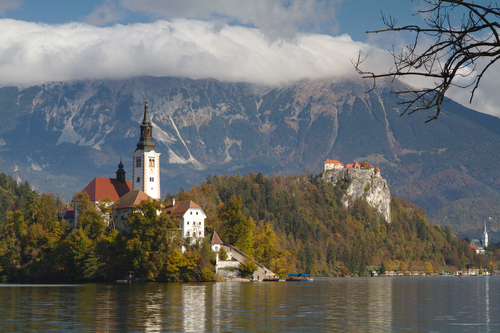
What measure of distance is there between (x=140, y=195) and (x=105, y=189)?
519 inches

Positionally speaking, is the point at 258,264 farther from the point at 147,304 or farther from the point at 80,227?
the point at 147,304

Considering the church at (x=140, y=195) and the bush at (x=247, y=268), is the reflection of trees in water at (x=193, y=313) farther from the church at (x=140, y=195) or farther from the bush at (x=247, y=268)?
the bush at (x=247, y=268)

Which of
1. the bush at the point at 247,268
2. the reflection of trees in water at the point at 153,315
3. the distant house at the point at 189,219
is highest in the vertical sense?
the distant house at the point at 189,219

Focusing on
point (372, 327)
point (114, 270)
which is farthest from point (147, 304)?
point (114, 270)

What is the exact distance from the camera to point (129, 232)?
125875 millimetres

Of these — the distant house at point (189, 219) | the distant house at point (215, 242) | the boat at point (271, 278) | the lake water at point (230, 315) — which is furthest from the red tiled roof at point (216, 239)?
the lake water at point (230, 315)

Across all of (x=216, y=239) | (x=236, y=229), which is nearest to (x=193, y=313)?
(x=216, y=239)

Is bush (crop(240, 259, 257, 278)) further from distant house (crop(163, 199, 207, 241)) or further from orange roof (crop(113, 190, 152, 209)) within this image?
orange roof (crop(113, 190, 152, 209))

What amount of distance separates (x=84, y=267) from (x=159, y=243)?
1412 cm

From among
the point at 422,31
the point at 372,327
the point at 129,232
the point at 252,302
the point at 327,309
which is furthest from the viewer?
the point at 129,232

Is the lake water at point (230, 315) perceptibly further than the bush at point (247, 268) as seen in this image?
No

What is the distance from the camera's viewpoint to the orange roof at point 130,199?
12862 cm

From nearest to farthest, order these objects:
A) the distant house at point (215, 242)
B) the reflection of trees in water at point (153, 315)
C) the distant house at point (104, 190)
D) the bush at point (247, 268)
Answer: the reflection of trees in water at point (153, 315), the distant house at point (215, 242), the bush at point (247, 268), the distant house at point (104, 190)

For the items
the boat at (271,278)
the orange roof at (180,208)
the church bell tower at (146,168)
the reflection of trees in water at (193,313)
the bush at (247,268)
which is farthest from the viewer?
the church bell tower at (146,168)
